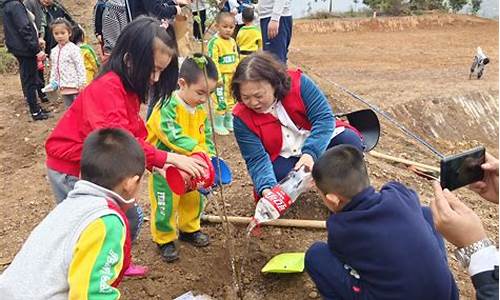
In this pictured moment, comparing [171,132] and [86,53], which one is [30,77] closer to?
[86,53]

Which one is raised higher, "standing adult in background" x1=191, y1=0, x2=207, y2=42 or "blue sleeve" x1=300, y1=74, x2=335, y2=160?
"standing adult in background" x1=191, y1=0, x2=207, y2=42

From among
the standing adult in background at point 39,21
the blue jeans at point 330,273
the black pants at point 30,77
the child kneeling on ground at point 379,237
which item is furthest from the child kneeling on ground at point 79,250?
the standing adult in background at point 39,21

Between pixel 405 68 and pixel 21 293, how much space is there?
1191 centimetres

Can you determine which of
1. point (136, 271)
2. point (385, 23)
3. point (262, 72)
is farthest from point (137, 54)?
point (385, 23)

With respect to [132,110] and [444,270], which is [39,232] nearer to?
[132,110]

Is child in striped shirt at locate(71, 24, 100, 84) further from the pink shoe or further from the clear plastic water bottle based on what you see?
the clear plastic water bottle

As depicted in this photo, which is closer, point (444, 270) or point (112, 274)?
point (112, 274)

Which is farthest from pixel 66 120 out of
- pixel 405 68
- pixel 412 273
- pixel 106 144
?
pixel 405 68

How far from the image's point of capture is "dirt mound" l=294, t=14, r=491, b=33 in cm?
1731

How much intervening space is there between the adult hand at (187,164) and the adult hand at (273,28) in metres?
3.10

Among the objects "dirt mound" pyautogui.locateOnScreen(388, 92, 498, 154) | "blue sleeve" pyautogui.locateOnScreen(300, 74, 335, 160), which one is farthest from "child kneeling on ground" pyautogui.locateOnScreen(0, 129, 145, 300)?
"dirt mound" pyautogui.locateOnScreen(388, 92, 498, 154)

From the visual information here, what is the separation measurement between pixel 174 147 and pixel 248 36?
359cm

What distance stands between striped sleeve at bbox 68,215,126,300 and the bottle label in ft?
4.22

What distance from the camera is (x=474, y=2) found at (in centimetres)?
2019
